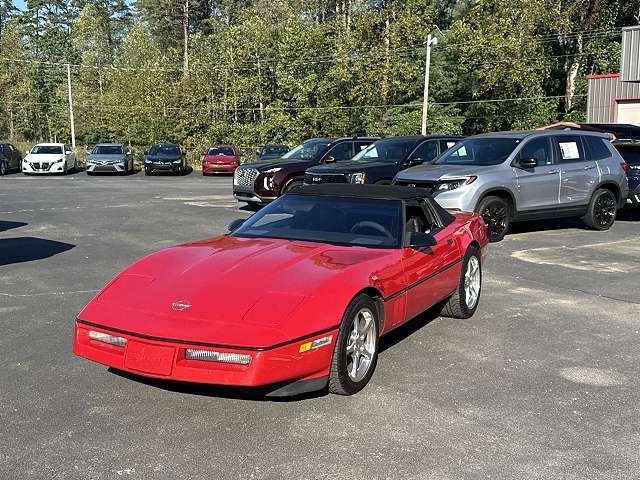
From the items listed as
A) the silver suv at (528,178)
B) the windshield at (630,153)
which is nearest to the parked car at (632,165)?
the windshield at (630,153)

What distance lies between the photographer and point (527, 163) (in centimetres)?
1147

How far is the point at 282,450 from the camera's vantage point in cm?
375

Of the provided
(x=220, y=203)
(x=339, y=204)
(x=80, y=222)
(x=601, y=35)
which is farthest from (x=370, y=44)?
(x=339, y=204)

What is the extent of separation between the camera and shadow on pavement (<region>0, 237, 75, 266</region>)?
9.80 m

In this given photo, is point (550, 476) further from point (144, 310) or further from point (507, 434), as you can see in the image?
→ point (144, 310)

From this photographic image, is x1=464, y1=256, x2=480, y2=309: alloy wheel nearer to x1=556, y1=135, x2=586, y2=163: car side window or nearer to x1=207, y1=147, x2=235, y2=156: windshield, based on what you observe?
x1=556, y1=135, x2=586, y2=163: car side window

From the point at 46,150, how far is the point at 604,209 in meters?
27.5

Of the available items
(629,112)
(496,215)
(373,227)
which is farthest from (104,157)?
(373,227)

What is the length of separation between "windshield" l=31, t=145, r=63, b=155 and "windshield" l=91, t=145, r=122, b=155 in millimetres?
1776

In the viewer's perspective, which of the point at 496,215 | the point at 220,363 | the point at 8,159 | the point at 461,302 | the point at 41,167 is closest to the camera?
the point at 220,363

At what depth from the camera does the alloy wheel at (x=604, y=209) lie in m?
12.7

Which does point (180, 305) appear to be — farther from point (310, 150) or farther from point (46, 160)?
point (46, 160)

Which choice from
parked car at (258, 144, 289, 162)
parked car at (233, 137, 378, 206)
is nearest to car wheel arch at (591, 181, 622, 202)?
parked car at (233, 137, 378, 206)

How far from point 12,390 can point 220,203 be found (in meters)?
13.9
